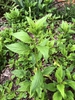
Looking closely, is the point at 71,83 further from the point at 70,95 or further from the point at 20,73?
the point at 20,73

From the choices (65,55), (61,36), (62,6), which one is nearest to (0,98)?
(65,55)

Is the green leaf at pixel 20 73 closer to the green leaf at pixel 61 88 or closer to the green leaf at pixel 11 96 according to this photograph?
the green leaf at pixel 11 96

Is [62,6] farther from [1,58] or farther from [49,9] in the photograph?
[1,58]

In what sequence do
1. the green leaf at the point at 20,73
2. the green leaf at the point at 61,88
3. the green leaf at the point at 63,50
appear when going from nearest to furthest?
1. the green leaf at the point at 61,88
2. the green leaf at the point at 20,73
3. the green leaf at the point at 63,50

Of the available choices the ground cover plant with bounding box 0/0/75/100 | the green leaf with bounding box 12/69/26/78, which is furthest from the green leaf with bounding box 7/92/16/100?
the green leaf with bounding box 12/69/26/78

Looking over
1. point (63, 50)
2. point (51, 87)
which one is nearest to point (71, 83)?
point (51, 87)

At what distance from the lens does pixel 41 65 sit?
9.56 ft

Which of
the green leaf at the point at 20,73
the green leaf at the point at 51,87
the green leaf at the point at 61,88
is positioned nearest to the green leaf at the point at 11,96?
the green leaf at the point at 20,73

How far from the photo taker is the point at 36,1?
4.08m

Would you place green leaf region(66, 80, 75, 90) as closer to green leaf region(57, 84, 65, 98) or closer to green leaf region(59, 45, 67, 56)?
green leaf region(57, 84, 65, 98)

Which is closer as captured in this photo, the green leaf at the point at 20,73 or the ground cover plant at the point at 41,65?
the ground cover plant at the point at 41,65

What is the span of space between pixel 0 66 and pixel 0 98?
21.8 inches

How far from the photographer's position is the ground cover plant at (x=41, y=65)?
8.41 ft

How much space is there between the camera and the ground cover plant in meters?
2.56
